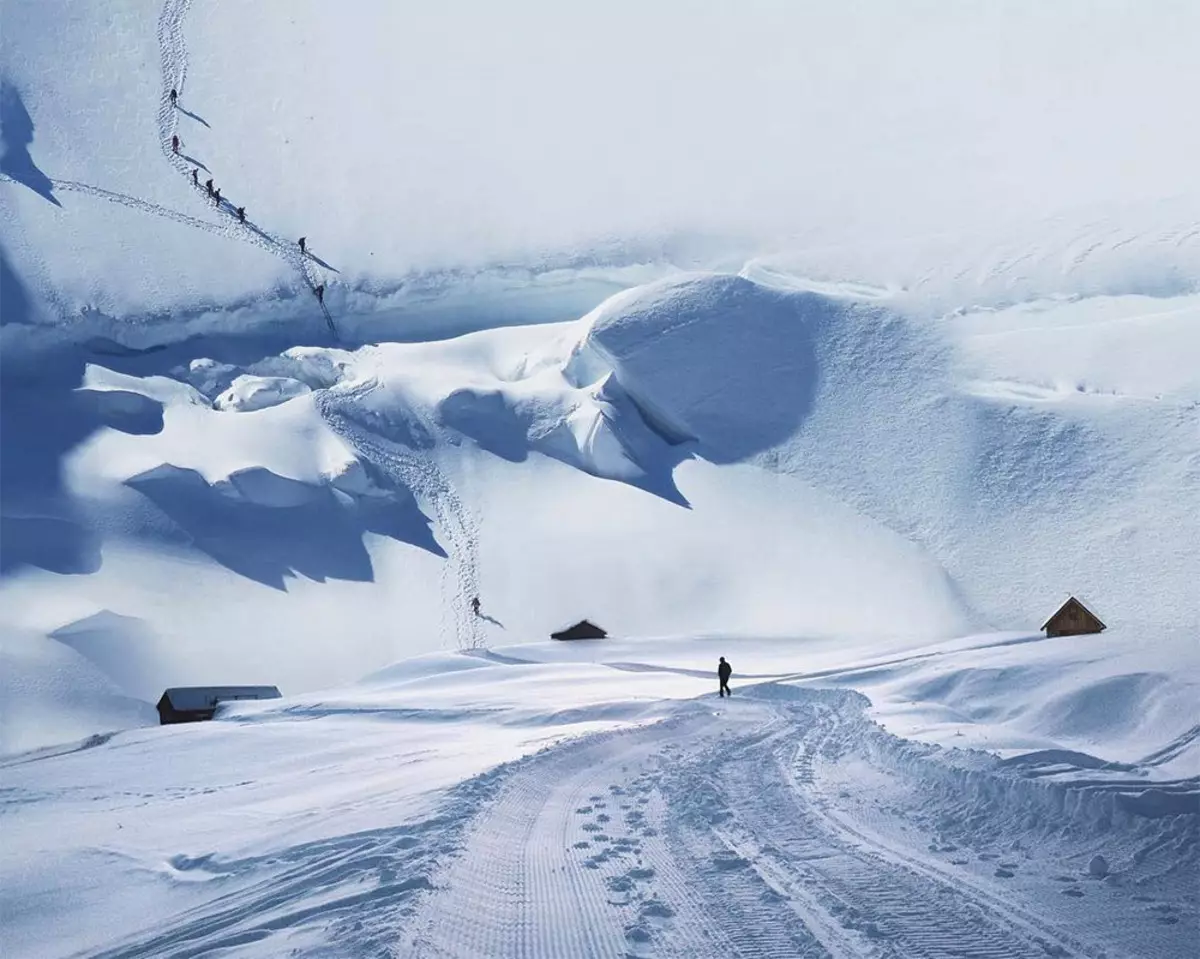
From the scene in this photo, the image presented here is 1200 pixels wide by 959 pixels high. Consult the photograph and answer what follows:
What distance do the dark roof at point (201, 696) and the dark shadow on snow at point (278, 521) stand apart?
9858 millimetres

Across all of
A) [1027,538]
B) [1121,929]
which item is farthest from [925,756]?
[1027,538]

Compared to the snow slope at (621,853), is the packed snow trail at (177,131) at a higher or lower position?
higher

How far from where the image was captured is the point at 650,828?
657 cm

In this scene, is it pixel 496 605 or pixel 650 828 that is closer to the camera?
pixel 650 828

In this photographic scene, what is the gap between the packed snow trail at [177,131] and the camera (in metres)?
21.5

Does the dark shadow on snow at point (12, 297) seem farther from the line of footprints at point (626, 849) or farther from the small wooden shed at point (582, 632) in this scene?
the line of footprints at point (626, 849)

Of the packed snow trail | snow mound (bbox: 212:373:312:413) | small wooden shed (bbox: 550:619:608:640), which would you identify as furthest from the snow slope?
snow mound (bbox: 212:373:312:413)

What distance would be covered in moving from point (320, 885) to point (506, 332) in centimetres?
→ 4892

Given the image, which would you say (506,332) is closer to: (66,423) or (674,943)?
(66,423)

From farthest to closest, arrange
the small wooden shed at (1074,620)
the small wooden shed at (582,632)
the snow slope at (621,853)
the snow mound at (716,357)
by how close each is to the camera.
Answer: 1. the snow mound at (716,357)
2. the small wooden shed at (582,632)
3. the small wooden shed at (1074,620)
4. the snow slope at (621,853)

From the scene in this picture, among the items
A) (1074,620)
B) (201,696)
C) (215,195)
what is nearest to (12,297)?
(215,195)

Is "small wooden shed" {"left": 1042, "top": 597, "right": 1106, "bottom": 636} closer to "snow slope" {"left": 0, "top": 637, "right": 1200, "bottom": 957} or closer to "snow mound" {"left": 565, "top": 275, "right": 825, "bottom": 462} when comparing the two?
"snow slope" {"left": 0, "top": 637, "right": 1200, "bottom": 957}

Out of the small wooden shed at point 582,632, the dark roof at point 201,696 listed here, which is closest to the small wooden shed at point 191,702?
the dark roof at point 201,696

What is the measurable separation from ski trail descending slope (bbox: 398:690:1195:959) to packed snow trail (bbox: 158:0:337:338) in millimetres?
18343
